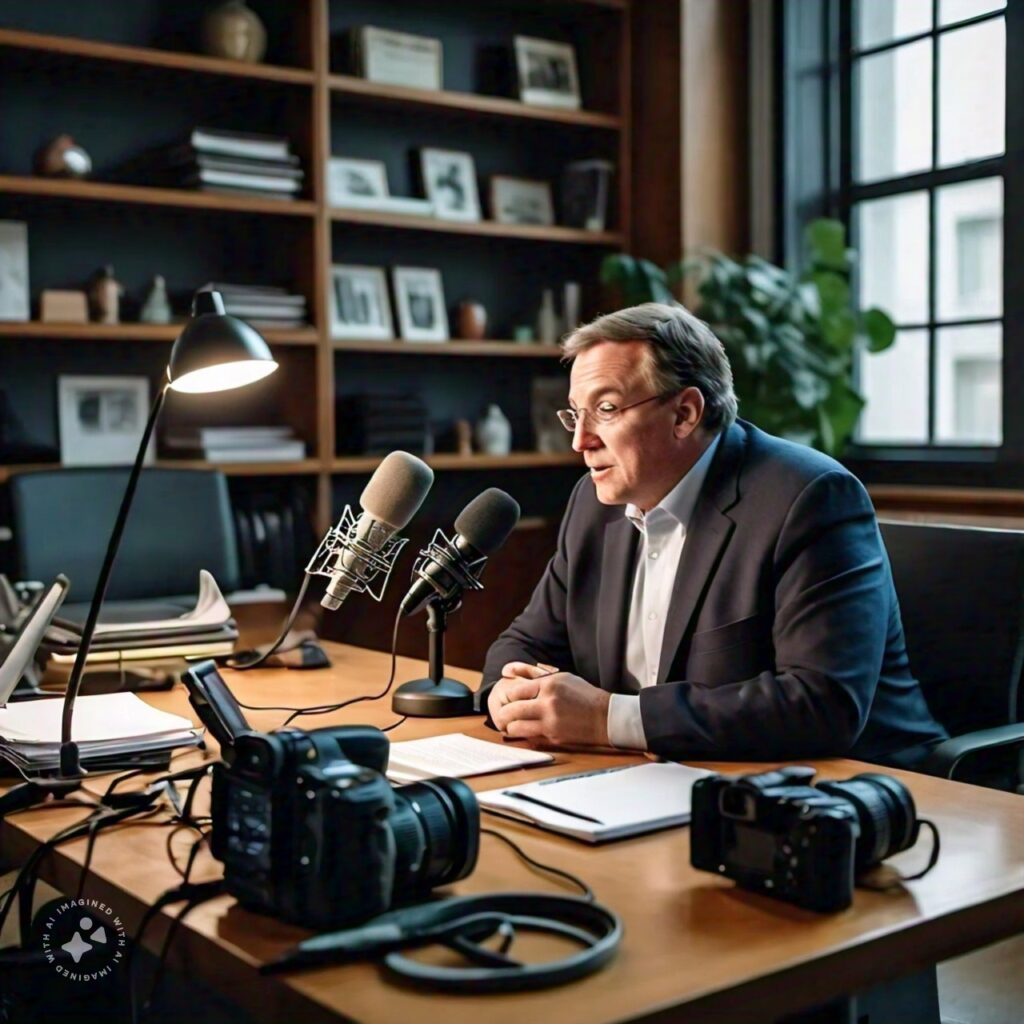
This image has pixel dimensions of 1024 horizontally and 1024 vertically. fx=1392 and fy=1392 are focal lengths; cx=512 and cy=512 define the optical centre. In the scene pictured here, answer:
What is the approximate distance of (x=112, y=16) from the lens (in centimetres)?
407

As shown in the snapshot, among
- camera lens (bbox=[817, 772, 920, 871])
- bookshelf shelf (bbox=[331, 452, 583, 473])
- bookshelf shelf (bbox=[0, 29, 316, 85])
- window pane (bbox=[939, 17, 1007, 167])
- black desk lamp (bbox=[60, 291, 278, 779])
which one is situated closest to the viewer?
camera lens (bbox=[817, 772, 920, 871])

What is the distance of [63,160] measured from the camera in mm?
3795

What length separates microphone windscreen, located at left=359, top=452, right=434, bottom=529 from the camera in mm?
1918

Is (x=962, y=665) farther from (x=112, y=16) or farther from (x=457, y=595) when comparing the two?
(x=112, y=16)

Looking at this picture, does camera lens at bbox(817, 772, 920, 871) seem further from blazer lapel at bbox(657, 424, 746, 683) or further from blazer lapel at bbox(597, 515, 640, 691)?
blazer lapel at bbox(597, 515, 640, 691)

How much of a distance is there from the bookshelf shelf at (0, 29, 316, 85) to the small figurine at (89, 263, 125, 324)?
0.59 m

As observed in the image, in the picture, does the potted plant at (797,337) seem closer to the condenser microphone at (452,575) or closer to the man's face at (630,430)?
the man's face at (630,430)

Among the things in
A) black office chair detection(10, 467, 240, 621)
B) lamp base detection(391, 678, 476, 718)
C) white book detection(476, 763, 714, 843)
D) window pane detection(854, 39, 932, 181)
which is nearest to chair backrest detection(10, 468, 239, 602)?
black office chair detection(10, 467, 240, 621)

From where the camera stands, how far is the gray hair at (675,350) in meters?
2.12

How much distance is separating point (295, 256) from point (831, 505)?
2.65 meters

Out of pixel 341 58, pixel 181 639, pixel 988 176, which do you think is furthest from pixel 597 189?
pixel 181 639

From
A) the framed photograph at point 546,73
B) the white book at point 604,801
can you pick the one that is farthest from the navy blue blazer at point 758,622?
the framed photograph at point 546,73

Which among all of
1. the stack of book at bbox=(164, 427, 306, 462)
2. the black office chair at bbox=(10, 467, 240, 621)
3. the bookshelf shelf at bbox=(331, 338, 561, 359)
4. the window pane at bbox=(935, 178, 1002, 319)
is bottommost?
the black office chair at bbox=(10, 467, 240, 621)

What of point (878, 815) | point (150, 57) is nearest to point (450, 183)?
point (150, 57)
